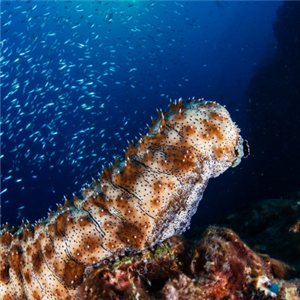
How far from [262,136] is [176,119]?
17050mm

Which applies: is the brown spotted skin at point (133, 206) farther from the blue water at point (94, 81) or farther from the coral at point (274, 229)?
the blue water at point (94, 81)

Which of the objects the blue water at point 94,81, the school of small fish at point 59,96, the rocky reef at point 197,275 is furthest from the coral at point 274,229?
the blue water at point 94,81

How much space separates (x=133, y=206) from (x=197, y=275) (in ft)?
3.25

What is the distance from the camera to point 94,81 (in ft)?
39.4

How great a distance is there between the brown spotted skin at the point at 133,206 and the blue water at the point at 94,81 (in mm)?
7451

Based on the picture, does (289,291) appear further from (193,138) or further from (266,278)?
(193,138)

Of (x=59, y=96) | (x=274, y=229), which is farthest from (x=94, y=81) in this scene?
(x=274, y=229)

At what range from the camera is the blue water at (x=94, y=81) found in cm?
1159

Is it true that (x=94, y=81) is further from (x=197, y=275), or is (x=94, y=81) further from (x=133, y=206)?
(x=197, y=275)

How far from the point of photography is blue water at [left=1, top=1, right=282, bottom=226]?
38.0 ft

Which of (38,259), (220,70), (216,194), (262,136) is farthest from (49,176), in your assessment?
(220,70)

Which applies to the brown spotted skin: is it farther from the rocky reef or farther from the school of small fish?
the school of small fish

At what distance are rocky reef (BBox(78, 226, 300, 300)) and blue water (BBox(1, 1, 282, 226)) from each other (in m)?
8.46

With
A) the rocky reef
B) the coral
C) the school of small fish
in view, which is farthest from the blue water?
the rocky reef
